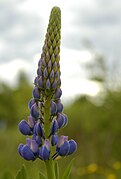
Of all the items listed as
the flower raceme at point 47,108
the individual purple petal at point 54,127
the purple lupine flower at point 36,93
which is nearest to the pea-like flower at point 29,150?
the flower raceme at point 47,108

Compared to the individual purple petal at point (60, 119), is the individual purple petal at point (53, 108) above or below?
above

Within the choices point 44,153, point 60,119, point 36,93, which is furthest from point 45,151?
point 36,93

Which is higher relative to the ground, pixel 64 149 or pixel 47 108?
pixel 47 108

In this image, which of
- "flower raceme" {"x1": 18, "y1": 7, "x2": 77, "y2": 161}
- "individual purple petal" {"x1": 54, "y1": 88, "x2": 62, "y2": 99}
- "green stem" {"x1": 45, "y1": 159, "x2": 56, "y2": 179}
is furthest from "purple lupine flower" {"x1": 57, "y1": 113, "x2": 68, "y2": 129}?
"green stem" {"x1": 45, "y1": 159, "x2": 56, "y2": 179}

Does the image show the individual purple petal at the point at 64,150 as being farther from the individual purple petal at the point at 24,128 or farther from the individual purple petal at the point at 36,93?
the individual purple petal at the point at 36,93

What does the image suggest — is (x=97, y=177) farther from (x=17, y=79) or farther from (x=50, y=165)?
(x=17, y=79)

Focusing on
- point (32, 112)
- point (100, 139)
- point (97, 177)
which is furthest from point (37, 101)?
point (100, 139)

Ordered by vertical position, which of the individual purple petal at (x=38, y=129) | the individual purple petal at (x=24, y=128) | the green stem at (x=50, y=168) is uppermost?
the individual purple petal at (x=24, y=128)

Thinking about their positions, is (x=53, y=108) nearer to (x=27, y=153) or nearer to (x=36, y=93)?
(x=36, y=93)
